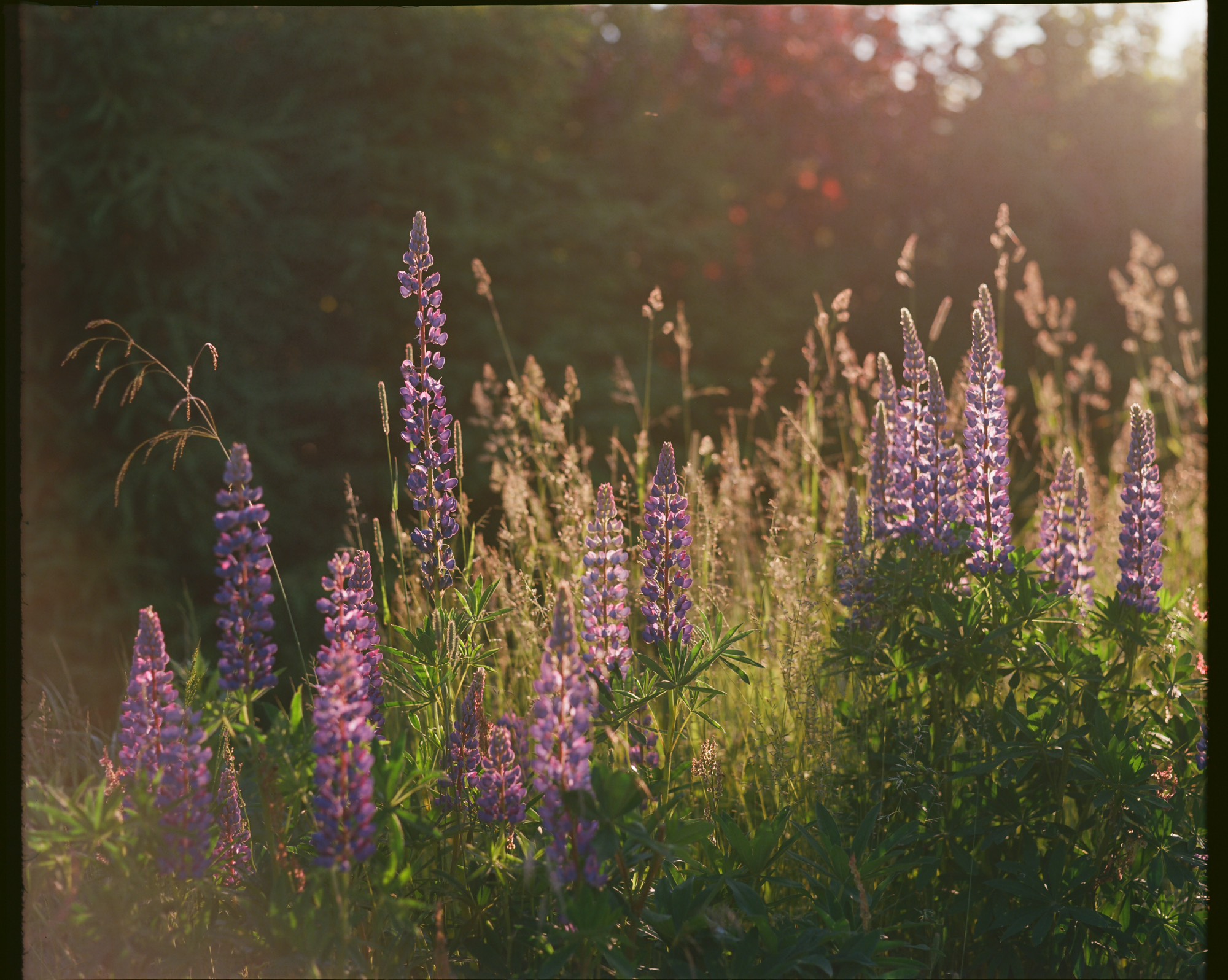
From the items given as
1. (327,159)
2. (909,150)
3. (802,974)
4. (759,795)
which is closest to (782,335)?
(909,150)

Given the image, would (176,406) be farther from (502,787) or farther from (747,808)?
(747,808)

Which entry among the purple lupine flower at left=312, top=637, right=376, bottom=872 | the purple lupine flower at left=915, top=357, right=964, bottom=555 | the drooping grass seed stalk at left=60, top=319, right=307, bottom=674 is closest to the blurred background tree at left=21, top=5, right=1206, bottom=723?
the drooping grass seed stalk at left=60, top=319, right=307, bottom=674

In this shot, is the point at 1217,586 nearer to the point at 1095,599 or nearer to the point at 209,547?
the point at 1095,599

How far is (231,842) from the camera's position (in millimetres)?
1852

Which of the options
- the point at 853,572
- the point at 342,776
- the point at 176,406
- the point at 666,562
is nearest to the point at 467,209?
the point at 176,406

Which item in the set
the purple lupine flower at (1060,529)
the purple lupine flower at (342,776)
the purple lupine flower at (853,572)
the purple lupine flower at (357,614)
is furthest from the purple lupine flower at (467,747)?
the purple lupine flower at (1060,529)

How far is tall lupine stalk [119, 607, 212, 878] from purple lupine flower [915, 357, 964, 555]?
1.70 metres

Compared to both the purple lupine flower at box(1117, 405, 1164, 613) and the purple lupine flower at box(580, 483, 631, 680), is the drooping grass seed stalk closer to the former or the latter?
the purple lupine flower at box(580, 483, 631, 680)

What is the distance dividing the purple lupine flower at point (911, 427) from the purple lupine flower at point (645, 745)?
33.6 inches

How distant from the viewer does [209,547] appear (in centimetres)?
538

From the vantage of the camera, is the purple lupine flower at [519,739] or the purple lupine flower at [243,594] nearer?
the purple lupine flower at [243,594]

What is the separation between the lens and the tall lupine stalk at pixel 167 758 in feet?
5.46

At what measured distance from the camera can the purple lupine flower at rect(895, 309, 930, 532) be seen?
2486 mm

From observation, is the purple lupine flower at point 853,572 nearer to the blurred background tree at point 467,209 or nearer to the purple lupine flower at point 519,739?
the purple lupine flower at point 519,739
